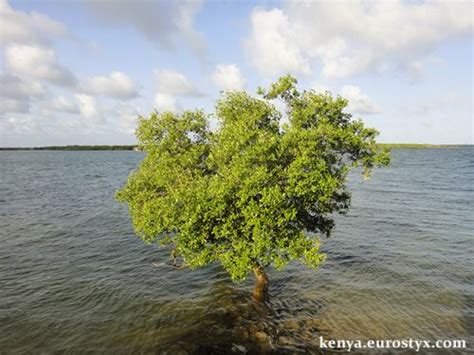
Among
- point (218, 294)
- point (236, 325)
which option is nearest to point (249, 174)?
point (236, 325)

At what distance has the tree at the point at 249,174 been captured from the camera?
19031 mm

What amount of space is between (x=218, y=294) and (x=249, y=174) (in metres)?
12.6

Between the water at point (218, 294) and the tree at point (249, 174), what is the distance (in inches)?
203

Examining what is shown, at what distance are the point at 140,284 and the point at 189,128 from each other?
14.9 metres

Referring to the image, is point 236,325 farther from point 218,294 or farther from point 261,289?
point 218,294

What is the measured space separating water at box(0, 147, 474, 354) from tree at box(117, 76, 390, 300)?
5.14 m

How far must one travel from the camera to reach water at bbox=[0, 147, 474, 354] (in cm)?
2191

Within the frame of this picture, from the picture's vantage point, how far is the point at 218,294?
90.2 ft

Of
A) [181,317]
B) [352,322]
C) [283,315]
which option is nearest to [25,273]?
[181,317]

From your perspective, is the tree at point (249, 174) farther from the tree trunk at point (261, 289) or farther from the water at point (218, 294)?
the water at point (218, 294)

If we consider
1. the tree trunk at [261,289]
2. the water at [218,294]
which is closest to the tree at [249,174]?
the tree trunk at [261,289]

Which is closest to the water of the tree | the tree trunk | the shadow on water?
the shadow on water

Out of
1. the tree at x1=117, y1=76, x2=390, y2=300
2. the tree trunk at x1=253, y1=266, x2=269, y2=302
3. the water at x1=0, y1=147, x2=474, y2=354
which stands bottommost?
the water at x1=0, y1=147, x2=474, y2=354

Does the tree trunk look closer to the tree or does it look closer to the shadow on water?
the shadow on water
